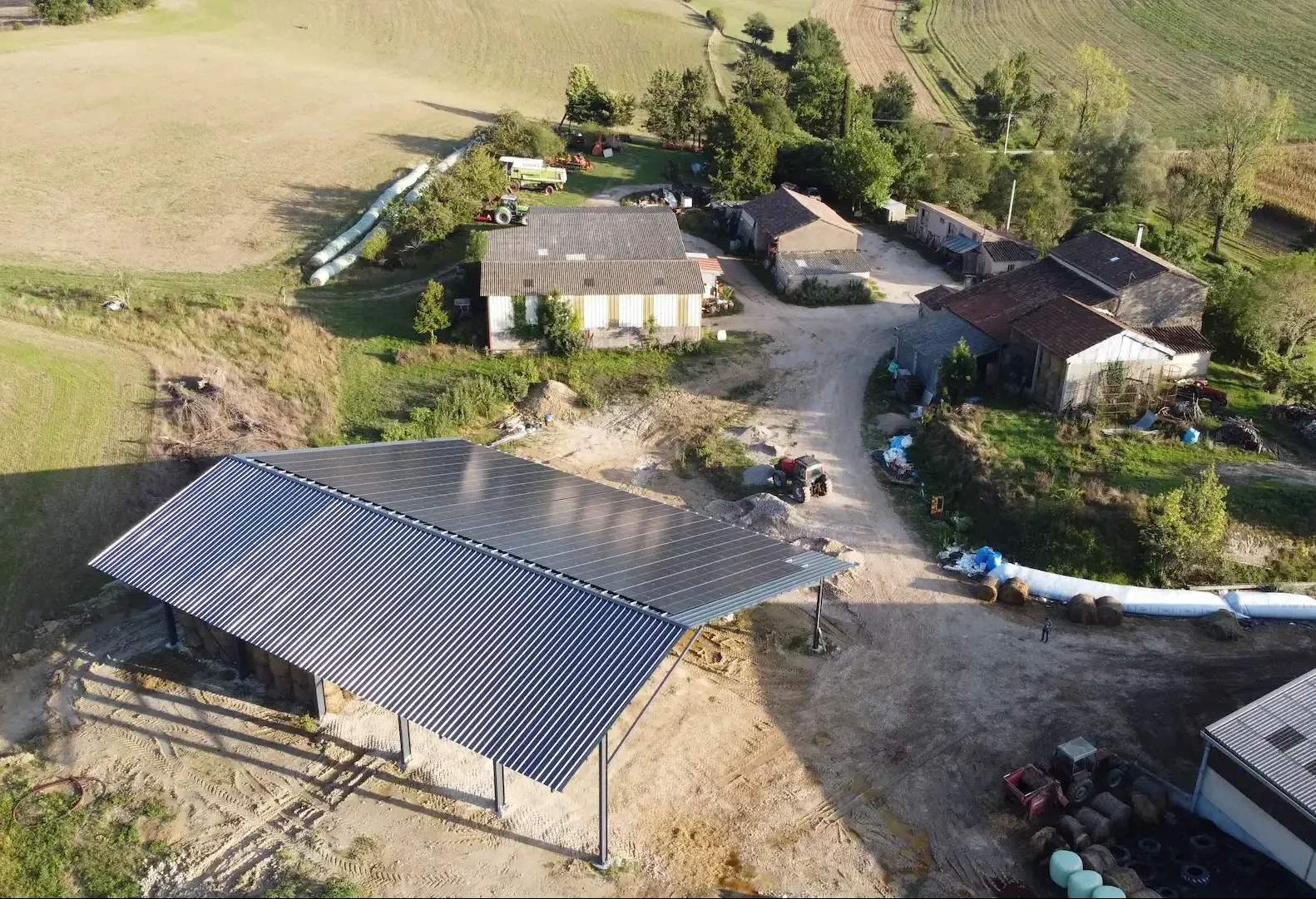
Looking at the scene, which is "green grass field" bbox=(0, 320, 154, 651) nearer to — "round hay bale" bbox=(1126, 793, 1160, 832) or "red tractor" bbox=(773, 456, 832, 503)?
"red tractor" bbox=(773, 456, 832, 503)

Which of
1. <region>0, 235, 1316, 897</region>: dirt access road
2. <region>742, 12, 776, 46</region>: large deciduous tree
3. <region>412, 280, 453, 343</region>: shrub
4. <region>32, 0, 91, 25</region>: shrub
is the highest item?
<region>32, 0, 91, 25</region>: shrub

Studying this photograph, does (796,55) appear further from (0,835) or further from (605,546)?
(0,835)

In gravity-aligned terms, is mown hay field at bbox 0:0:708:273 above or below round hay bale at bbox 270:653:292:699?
above

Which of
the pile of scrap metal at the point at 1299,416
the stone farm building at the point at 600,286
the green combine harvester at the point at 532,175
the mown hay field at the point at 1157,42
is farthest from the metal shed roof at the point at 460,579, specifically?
the mown hay field at the point at 1157,42

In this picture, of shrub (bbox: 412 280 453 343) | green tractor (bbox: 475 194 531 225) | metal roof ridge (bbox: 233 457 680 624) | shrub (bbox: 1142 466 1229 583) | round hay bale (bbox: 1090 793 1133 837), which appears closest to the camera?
round hay bale (bbox: 1090 793 1133 837)

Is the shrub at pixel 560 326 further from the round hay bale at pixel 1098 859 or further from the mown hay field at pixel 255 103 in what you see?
the round hay bale at pixel 1098 859

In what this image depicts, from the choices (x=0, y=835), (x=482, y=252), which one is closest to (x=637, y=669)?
(x=0, y=835)

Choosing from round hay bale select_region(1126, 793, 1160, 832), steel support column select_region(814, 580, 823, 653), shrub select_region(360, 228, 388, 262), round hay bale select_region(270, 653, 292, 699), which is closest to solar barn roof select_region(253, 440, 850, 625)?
steel support column select_region(814, 580, 823, 653)
